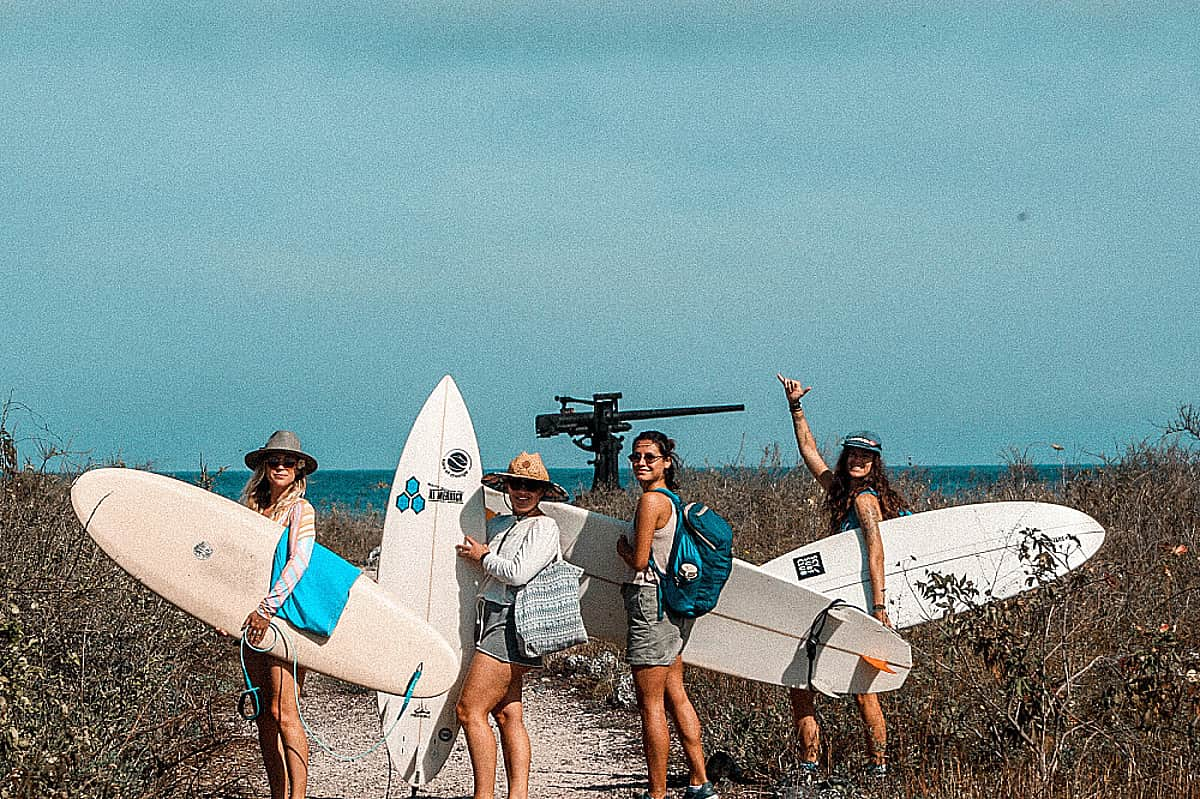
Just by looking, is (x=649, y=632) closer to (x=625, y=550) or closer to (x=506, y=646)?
(x=625, y=550)

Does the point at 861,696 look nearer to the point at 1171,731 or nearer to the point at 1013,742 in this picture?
the point at 1013,742

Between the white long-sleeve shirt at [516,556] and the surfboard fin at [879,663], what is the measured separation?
1.83 metres

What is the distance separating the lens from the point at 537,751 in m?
7.95

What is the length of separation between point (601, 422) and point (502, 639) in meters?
17.7

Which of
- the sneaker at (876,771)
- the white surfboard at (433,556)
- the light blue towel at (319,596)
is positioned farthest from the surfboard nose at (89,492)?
the sneaker at (876,771)

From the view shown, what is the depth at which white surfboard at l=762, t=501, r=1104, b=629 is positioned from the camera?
7.12m

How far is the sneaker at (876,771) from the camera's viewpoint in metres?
6.07

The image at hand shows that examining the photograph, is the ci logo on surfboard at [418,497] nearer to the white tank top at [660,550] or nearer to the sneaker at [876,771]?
the white tank top at [660,550]

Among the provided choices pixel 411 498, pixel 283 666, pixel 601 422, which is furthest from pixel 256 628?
pixel 601 422

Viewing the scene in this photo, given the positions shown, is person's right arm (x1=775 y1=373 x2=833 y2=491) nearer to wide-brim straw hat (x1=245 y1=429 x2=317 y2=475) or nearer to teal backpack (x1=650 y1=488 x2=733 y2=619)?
teal backpack (x1=650 y1=488 x2=733 y2=619)

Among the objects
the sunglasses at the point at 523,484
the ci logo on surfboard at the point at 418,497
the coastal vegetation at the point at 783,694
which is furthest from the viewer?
the ci logo on surfboard at the point at 418,497

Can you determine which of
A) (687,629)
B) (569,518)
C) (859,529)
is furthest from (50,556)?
(859,529)

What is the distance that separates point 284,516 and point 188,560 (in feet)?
2.29

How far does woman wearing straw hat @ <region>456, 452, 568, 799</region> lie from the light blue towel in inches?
27.9
